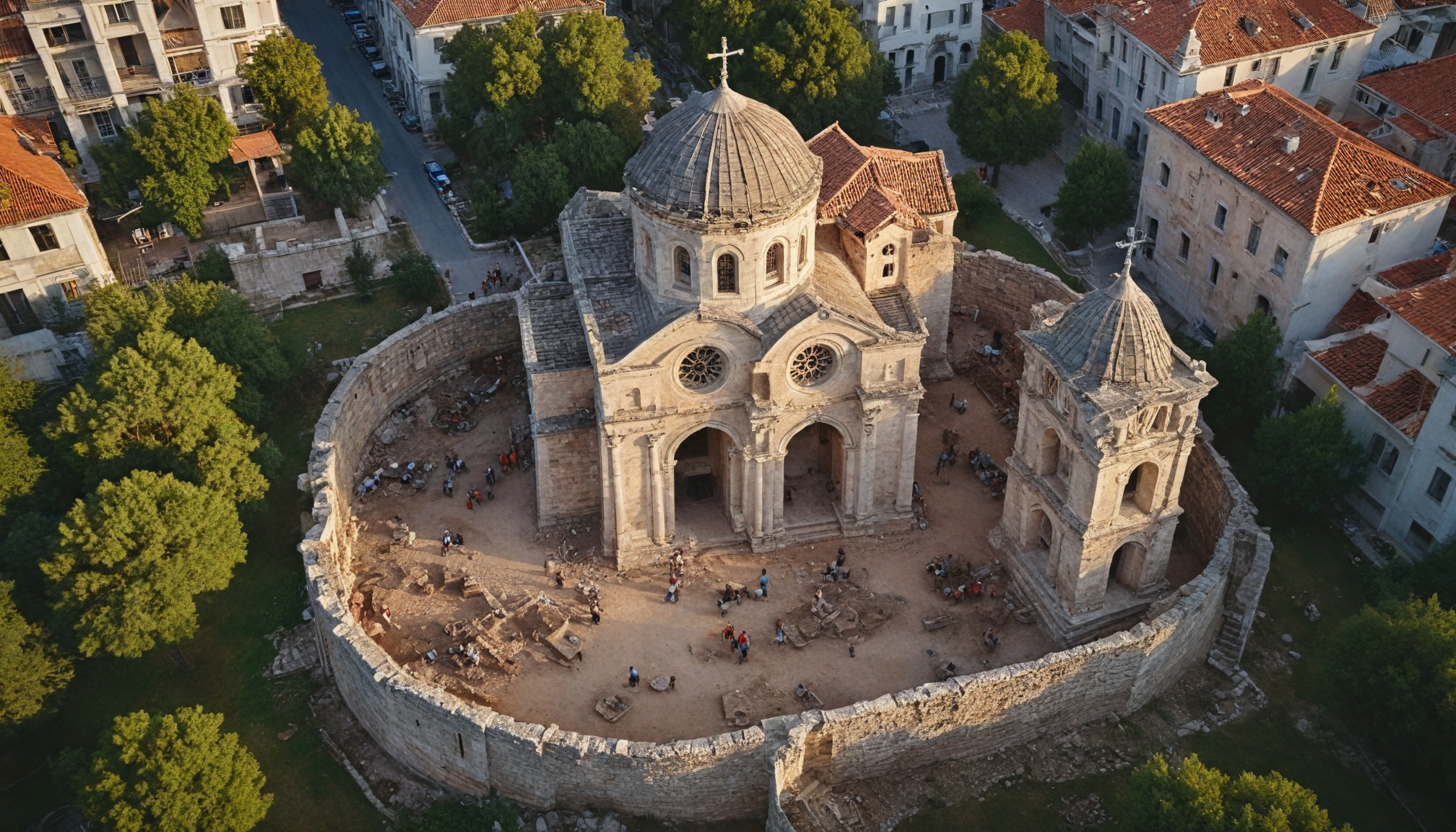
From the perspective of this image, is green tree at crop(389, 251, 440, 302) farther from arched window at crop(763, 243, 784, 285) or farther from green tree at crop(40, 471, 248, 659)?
arched window at crop(763, 243, 784, 285)

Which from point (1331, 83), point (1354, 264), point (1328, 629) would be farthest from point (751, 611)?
point (1331, 83)

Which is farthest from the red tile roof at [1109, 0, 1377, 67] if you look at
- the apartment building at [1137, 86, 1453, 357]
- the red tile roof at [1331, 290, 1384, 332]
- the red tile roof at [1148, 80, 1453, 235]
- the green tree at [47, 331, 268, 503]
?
the green tree at [47, 331, 268, 503]

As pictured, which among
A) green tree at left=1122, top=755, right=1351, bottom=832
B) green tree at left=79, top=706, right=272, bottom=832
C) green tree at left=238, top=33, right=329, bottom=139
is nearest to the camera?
green tree at left=1122, top=755, right=1351, bottom=832

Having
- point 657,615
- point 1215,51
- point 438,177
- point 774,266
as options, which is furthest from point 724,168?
point 1215,51

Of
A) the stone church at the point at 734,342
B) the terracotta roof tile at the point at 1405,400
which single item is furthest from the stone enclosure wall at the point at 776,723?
the stone church at the point at 734,342

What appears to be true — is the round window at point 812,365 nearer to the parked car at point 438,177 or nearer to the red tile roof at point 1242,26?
the red tile roof at point 1242,26

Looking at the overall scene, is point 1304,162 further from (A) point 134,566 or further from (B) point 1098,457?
(A) point 134,566

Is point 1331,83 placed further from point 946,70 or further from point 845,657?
point 845,657
